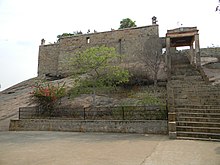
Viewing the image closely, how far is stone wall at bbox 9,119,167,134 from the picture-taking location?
7.93 meters

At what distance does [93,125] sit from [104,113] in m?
0.99

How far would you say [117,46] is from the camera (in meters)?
20.7

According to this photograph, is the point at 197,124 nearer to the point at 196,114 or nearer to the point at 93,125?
the point at 196,114

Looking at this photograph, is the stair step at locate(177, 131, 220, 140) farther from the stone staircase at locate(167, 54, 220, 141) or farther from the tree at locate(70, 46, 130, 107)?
the tree at locate(70, 46, 130, 107)

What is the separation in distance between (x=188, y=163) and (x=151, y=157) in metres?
0.80

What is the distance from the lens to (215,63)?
726 inches

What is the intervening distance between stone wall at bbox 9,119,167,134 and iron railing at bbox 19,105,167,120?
1.78ft

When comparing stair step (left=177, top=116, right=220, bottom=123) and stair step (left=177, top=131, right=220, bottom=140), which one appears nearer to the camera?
stair step (left=177, top=131, right=220, bottom=140)

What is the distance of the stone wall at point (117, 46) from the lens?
685 inches

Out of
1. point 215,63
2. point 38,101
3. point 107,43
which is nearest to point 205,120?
point 38,101

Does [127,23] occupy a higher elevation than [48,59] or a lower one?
higher

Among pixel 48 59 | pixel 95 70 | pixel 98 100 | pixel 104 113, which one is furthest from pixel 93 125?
pixel 48 59

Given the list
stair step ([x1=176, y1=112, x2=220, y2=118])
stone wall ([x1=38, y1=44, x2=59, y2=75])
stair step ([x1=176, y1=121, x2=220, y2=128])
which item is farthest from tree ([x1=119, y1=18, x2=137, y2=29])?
stair step ([x1=176, y1=121, x2=220, y2=128])

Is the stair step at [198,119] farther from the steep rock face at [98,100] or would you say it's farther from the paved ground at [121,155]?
the steep rock face at [98,100]
